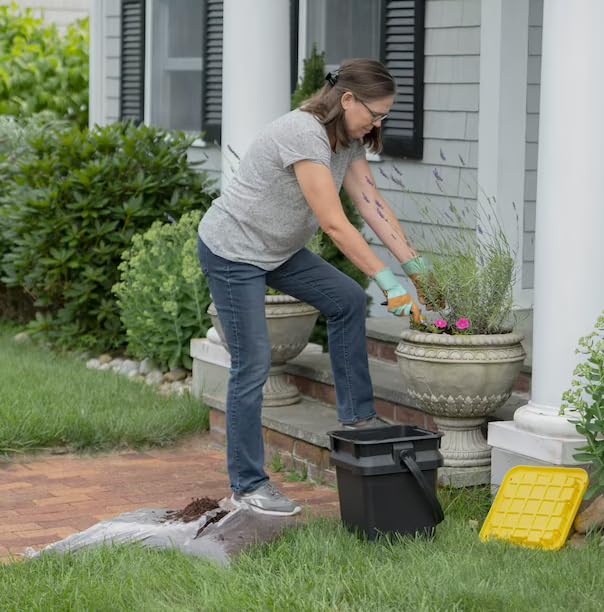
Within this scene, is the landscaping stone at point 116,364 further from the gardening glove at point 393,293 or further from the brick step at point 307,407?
the gardening glove at point 393,293

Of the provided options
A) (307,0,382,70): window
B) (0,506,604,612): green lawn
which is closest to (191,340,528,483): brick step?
(0,506,604,612): green lawn

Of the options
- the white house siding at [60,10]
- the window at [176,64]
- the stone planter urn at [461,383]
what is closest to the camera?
the stone planter urn at [461,383]

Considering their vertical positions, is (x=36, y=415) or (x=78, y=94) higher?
(x=78, y=94)

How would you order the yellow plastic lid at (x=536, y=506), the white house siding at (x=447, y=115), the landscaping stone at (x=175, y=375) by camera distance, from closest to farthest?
the yellow plastic lid at (x=536, y=506)
the white house siding at (x=447, y=115)
the landscaping stone at (x=175, y=375)

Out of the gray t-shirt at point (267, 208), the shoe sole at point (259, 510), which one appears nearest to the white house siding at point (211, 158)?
the gray t-shirt at point (267, 208)

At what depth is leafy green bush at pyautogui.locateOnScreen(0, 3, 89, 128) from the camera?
14.4 metres

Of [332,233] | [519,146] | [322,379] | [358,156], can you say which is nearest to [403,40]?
[519,146]

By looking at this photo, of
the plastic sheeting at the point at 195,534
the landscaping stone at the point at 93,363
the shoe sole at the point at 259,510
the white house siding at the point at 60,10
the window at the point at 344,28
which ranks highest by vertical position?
the white house siding at the point at 60,10

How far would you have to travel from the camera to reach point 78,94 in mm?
14891

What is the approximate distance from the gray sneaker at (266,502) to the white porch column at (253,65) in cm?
242

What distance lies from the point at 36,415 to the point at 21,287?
3.76 m

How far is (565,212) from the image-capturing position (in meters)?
4.78

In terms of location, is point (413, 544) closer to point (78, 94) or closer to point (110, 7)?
point (110, 7)

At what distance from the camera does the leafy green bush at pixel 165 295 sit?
777 cm
